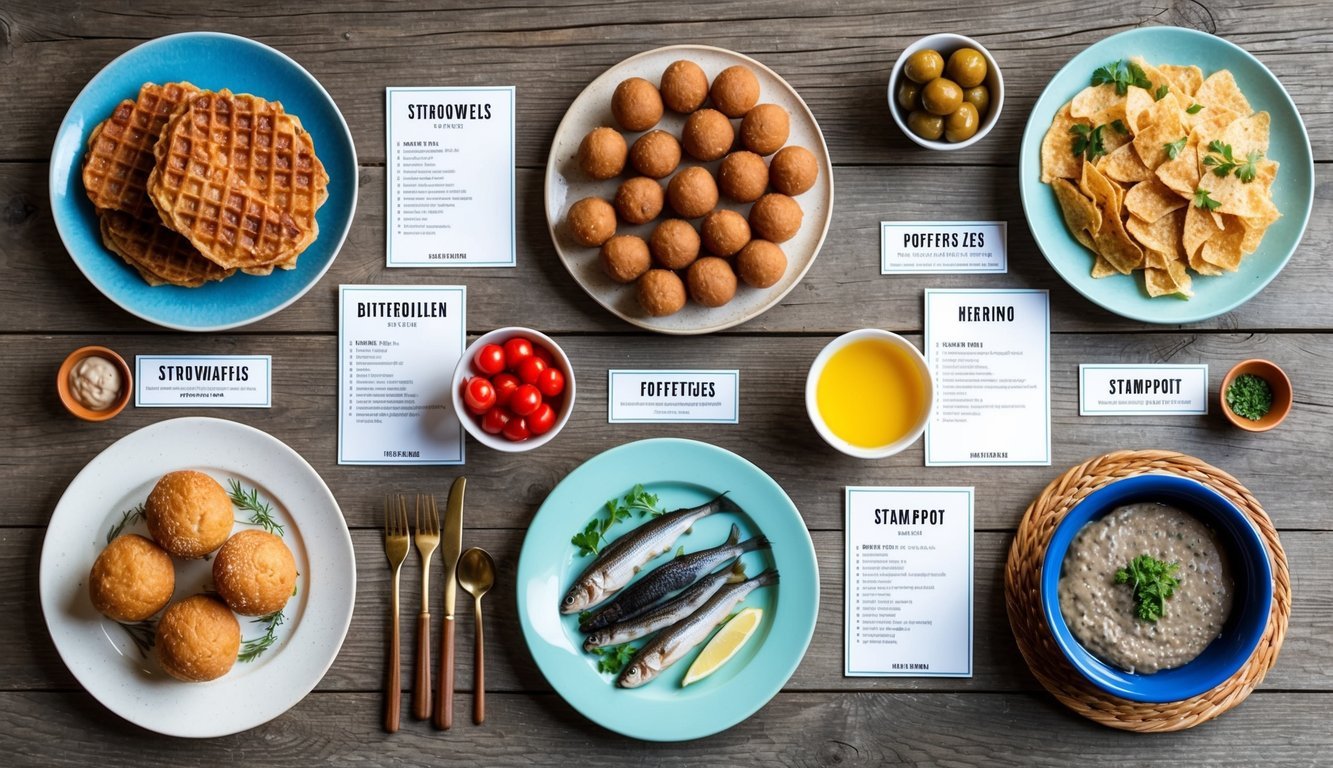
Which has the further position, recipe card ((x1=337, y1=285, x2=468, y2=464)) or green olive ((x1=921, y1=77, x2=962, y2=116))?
recipe card ((x1=337, y1=285, x2=468, y2=464))

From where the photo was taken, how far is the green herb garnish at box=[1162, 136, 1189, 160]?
1752 mm

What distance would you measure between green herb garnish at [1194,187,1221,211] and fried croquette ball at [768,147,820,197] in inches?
29.6

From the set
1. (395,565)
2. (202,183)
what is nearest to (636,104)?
(202,183)

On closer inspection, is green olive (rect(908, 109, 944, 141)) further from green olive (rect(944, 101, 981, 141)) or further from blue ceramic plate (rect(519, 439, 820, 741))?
blue ceramic plate (rect(519, 439, 820, 741))

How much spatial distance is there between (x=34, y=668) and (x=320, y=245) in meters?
1.09

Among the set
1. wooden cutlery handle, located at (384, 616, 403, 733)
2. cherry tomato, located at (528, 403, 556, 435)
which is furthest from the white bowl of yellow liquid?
wooden cutlery handle, located at (384, 616, 403, 733)

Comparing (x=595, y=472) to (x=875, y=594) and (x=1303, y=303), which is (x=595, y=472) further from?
(x=1303, y=303)

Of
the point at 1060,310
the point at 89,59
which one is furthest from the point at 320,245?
the point at 1060,310

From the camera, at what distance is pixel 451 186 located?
1882mm

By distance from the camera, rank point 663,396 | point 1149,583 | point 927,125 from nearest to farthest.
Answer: point 1149,583 → point 927,125 → point 663,396

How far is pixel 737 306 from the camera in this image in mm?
1829

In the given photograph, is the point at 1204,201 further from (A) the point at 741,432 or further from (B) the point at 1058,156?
(A) the point at 741,432

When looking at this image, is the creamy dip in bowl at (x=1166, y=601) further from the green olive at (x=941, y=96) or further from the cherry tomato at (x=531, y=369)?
the cherry tomato at (x=531, y=369)

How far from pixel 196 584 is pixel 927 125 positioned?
178 centimetres
